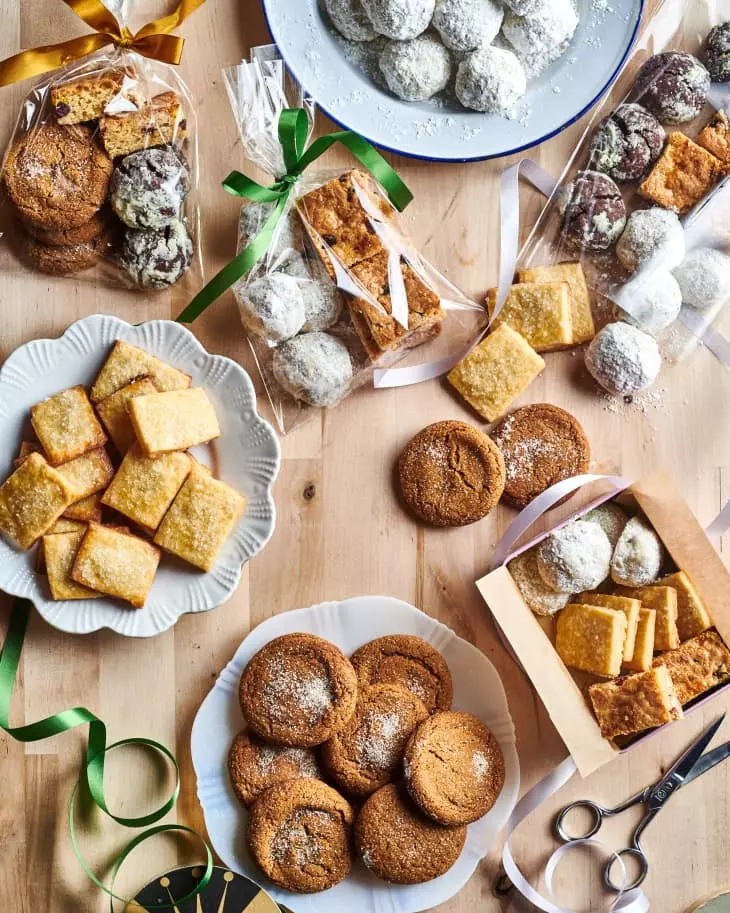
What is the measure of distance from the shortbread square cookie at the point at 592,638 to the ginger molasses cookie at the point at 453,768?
0.21 metres

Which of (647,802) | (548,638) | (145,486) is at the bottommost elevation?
(647,802)

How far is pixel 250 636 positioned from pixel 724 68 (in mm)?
1350

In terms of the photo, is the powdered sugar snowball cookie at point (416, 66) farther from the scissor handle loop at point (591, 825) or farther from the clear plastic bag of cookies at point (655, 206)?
the scissor handle loop at point (591, 825)

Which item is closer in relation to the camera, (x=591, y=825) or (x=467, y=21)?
(x=467, y=21)

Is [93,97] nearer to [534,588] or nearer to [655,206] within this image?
[655,206]

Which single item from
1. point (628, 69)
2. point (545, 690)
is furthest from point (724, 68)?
point (545, 690)

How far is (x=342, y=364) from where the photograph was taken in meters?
1.54

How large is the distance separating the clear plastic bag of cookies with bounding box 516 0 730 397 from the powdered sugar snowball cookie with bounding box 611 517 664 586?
0.26 meters

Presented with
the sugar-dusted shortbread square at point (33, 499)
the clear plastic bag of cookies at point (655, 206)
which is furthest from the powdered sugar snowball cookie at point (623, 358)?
the sugar-dusted shortbread square at point (33, 499)

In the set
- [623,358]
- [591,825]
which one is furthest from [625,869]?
[623,358]

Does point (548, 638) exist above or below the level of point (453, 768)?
above

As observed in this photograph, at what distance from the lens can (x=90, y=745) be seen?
1.55m

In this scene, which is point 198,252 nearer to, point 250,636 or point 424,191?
point 424,191

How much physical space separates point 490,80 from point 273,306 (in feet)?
1.79
